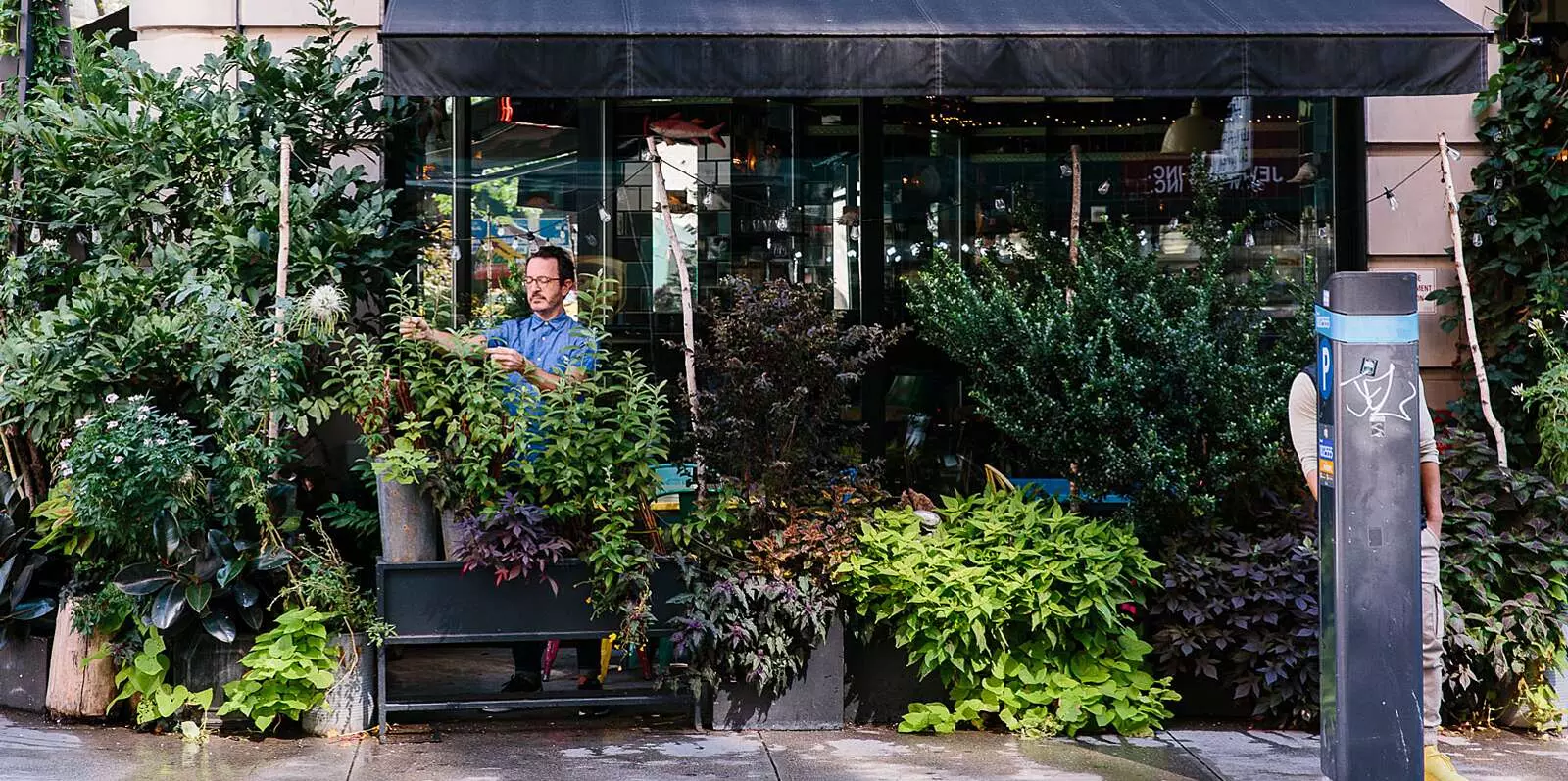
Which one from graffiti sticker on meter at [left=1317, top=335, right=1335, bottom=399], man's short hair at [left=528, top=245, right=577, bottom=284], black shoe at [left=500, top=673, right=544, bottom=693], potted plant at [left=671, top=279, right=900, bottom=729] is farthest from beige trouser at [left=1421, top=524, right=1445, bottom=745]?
man's short hair at [left=528, top=245, right=577, bottom=284]

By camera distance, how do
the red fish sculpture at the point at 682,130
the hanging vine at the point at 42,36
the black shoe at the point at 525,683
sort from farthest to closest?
the hanging vine at the point at 42,36, the red fish sculpture at the point at 682,130, the black shoe at the point at 525,683

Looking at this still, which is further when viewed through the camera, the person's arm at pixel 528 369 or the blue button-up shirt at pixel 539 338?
the blue button-up shirt at pixel 539 338

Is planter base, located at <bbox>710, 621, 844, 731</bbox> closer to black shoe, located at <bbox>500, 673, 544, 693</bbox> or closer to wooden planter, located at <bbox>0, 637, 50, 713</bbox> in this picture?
black shoe, located at <bbox>500, 673, 544, 693</bbox>

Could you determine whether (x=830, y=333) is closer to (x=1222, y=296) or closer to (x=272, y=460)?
(x=1222, y=296)

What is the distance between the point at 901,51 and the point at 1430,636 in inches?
126

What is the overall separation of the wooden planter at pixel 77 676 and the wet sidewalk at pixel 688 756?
10cm

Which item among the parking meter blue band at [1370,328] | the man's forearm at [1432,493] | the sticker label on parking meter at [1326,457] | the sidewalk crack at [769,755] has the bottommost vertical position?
the sidewalk crack at [769,755]

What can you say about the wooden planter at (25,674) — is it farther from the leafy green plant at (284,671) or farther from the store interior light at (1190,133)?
the store interior light at (1190,133)

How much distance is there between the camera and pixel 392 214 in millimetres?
7531

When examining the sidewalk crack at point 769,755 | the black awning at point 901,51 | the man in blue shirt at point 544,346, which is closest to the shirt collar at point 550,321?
the man in blue shirt at point 544,346

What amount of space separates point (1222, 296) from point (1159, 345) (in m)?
0.55

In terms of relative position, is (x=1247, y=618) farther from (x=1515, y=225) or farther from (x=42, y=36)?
(x=42, y=36)

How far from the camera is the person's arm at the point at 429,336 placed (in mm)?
6371

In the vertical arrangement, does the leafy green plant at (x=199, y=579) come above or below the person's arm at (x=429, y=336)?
below
